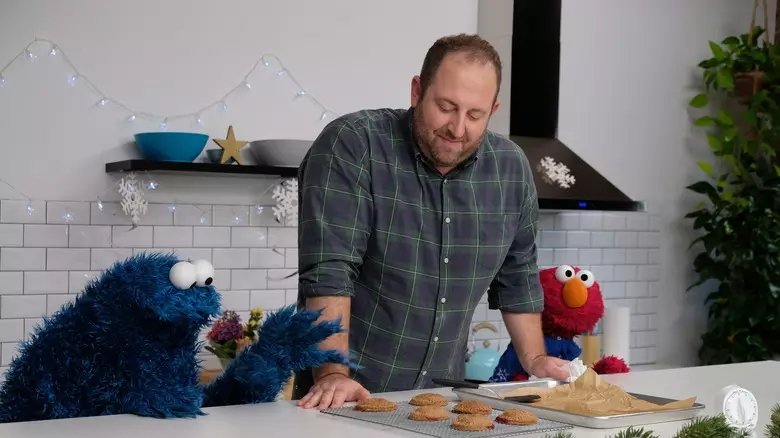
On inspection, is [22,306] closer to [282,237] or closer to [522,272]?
[282,237]

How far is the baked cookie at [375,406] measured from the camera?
1.73 m

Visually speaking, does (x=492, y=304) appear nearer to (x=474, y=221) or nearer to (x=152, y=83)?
(x=474, y=221)

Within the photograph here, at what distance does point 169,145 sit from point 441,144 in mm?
1417

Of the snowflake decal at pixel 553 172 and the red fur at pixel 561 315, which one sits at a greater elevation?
the snowflake decal at pixel 553 172

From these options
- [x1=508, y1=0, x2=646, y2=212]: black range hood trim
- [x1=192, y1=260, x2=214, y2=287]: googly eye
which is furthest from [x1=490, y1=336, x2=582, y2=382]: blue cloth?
[x1=192, y1=260, x2=214, y2=287]: googly eye

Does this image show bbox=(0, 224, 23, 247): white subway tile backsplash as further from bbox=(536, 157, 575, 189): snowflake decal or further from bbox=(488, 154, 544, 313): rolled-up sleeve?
bbox=(536, 157, 575, 189): snowflake decal

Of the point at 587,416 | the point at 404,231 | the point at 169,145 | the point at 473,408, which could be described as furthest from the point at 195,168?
the point at 587,416

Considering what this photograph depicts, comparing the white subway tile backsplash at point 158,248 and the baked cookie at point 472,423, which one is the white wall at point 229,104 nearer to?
the white subway tile backsplash at point 158,248

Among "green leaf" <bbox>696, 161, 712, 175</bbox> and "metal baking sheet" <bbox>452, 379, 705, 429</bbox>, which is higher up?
"green leaf" <bbox>696, 161, 712, 175</bbox>

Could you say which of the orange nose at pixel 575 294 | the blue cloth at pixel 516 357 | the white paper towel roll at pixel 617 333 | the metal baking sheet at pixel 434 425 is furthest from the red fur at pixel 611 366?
the metal baking sheet at pixel 434 425

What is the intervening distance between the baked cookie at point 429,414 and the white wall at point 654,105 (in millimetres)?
3190

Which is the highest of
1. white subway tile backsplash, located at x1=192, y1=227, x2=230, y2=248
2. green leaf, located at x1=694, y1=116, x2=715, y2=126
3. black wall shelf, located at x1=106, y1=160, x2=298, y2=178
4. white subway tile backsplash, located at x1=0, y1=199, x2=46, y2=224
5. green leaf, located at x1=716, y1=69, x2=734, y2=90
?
green leaf, located at x1=716, y1=69, x2=734, y2=90

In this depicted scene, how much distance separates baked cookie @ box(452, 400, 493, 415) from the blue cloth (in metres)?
1.52

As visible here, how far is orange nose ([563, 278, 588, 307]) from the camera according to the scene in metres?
3.40
